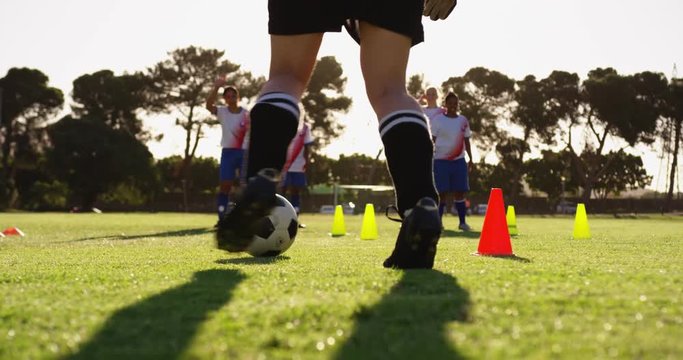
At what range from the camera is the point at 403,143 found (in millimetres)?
2975

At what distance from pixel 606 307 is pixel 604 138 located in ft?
215

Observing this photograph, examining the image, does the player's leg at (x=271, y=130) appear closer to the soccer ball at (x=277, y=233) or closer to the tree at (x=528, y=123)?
the soccer ball at (x=277, y=233)

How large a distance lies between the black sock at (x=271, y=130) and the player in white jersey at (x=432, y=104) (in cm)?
949

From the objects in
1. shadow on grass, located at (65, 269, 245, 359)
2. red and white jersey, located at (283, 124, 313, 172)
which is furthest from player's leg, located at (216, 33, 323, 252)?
red and white jersey, located at (283, 124, 313, 172)

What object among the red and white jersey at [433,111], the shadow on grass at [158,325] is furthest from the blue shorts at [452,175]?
the shadow on grass at [158,325]

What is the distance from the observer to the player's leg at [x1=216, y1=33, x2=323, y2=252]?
2727 mm

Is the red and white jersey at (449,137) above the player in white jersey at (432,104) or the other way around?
the other way around

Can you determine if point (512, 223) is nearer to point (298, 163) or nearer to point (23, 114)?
point (298, 163)

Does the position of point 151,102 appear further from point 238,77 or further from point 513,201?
point 513,201

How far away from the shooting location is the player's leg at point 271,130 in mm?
2727

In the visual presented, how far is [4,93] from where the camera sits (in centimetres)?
6053

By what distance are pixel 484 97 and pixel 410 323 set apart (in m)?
66.4

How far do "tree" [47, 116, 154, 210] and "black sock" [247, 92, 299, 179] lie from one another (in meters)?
58.3

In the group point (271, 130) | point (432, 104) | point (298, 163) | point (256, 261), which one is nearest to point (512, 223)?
point (432, 104)
